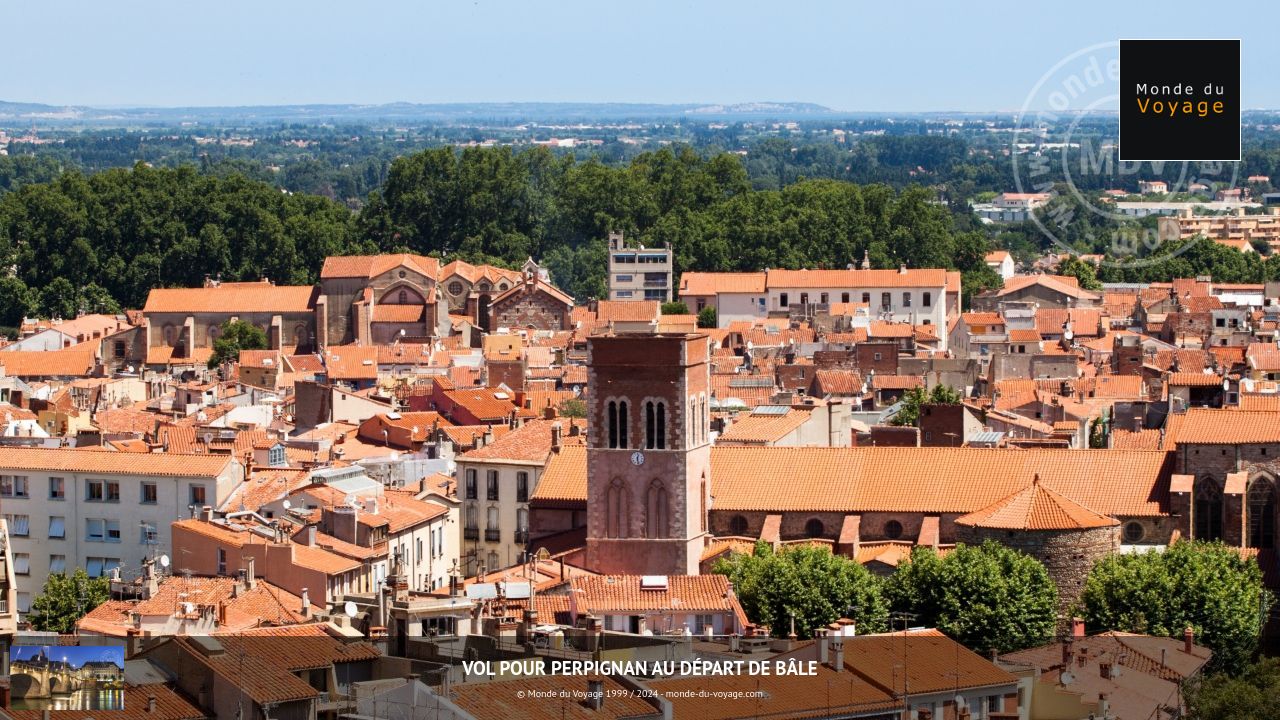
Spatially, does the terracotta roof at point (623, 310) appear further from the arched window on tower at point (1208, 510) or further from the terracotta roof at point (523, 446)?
the arched window on tower at point (1208, 510)

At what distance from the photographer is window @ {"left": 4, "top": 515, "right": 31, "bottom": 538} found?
45281 mm

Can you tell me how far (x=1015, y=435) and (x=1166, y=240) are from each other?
250 feet

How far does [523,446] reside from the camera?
48438 millimetres

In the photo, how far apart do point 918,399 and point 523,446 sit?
14.5m

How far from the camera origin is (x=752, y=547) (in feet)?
142

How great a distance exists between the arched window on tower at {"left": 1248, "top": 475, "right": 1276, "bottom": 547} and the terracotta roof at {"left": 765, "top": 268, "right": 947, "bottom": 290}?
51801 millimetres

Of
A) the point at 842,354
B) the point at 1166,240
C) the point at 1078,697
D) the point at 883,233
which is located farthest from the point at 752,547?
the point at 1166,240

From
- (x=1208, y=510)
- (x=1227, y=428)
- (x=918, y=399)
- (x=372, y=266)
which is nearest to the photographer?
(x=1208, y=510)

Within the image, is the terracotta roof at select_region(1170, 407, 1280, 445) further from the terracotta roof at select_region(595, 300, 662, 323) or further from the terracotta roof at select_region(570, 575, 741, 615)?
the terracotta roof at select_region(595, 300, 662, 323)

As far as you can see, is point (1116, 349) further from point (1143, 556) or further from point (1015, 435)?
Answer: point (1143, 556)

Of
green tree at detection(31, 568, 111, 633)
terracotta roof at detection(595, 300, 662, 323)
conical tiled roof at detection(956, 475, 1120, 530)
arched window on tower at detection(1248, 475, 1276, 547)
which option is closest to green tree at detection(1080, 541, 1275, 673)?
conical tiled roof at detection(956, 475, 1120, 530)

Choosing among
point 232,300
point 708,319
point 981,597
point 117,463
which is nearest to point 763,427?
point 117,463

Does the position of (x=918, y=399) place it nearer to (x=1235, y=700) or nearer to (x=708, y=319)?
(x=1235, y=700)

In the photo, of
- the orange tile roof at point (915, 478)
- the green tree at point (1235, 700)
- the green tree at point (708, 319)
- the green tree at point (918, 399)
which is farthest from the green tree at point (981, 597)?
the green tree at point (708, 319)
